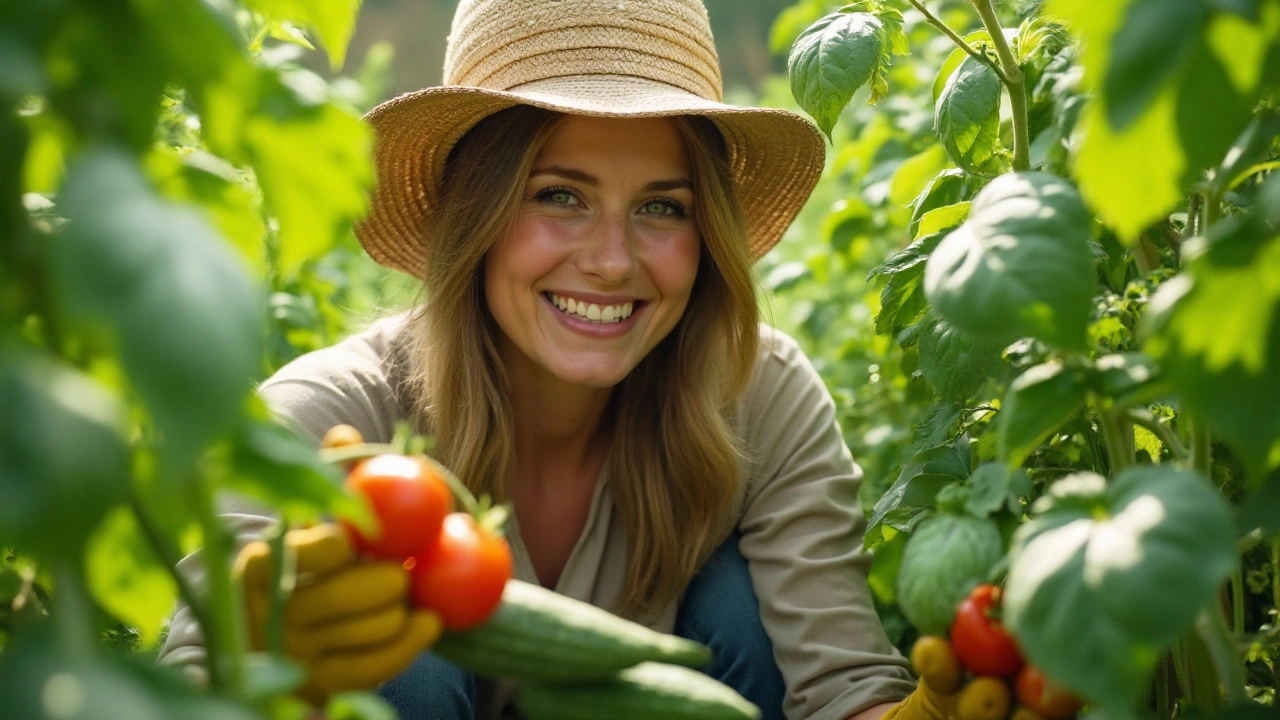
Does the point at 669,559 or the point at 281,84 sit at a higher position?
the point at 281,84

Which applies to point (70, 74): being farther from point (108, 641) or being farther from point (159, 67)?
point (108, 641)

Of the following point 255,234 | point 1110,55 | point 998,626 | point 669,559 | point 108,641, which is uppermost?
point 1110,55

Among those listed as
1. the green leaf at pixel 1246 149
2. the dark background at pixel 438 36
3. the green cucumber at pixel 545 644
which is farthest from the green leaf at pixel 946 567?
the dark background at pixel 438 36

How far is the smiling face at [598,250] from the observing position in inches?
75.0

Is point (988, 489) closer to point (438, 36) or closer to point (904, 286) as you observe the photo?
point (904, 286)

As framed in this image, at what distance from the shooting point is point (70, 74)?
27.2 inches

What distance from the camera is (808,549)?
6.68 ft

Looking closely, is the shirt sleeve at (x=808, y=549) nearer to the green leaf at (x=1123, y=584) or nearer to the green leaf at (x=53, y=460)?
the green leaf at (x=1123, y=584)

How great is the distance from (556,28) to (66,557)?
1407mm

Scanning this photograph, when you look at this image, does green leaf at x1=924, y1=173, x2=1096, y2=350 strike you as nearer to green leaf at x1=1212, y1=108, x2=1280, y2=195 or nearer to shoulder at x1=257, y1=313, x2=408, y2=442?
green leaf at x1=1212, y1=108, x2=1280, y2=195

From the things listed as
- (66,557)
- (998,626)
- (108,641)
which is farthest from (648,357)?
(66,557)

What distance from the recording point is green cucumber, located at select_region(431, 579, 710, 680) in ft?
3.26

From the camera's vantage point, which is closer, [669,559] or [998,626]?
[998,626]

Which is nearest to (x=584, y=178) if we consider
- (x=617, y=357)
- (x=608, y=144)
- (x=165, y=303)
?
(x=608, y=144)
